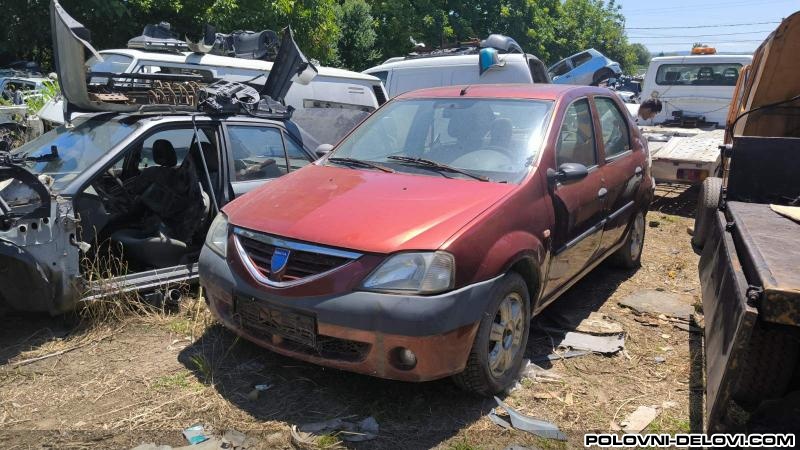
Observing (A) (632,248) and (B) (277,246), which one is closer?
(B) (277,246)

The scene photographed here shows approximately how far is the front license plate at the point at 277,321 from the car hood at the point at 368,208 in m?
0.40

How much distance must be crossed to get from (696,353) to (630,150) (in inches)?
74.7

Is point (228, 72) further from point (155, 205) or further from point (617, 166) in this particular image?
point (617, 166)

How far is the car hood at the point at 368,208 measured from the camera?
120 inches

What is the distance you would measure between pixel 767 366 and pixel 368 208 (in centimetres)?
206

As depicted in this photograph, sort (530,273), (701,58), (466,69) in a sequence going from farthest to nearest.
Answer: (701,58) → (466,69) → (530,273)

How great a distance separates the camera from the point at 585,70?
52.2ft

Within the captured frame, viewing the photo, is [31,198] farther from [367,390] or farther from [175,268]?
[367,390]

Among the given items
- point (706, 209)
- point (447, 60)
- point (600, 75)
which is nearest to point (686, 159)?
point (706, 209)

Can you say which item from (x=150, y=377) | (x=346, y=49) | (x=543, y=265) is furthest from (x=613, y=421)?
(x=346, y=49)

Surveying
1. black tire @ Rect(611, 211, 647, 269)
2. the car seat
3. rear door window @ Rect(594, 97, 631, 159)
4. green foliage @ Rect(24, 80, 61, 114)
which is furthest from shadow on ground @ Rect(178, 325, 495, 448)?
green foliage @ Rect(24, 80, 61, 114)

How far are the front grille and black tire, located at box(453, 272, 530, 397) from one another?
812 millimetres

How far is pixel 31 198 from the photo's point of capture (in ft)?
12.0

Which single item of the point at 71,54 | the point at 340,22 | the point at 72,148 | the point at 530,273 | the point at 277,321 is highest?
the point at 340,22
